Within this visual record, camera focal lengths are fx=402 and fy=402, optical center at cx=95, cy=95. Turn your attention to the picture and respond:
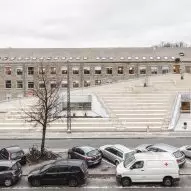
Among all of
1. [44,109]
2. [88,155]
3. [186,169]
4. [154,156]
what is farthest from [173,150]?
[44,109]

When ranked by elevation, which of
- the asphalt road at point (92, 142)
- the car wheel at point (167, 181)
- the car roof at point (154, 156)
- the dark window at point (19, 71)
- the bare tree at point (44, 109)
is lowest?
the asphalt road at point (92, 142)

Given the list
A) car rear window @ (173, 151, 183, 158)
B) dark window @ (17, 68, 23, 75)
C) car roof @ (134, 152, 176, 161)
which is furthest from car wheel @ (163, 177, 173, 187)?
dark window @ (17, 68, 23, 75)

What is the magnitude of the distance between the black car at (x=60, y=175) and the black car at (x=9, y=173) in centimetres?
102

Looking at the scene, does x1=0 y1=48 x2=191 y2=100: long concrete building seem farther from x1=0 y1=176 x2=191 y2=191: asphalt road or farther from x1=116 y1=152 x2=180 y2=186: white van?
x1=116 y1=152 x2=180 y2=186: white van

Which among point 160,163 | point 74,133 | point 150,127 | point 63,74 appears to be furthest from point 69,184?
point 63,74

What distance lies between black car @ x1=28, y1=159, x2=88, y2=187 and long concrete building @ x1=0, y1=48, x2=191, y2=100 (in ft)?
201

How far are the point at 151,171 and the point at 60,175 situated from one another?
18.3ft

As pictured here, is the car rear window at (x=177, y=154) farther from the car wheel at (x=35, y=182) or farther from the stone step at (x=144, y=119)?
the stone step at (x=144, y=119)

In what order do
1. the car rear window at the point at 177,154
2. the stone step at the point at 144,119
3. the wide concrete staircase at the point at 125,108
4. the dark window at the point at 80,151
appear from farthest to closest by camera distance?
the stone step at the point at 144,119 → the wide concrete staircase at the point at 125,108 → the dark window at the point at 80,151 → the car rear window at the point at 177,154

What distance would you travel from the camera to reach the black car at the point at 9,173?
24953 mm

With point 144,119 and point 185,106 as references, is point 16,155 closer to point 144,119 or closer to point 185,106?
point 144,119

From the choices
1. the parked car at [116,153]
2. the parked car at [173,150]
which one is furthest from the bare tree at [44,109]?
the parked car at [173,150]

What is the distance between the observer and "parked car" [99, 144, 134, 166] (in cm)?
2870

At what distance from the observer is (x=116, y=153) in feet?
96.7
